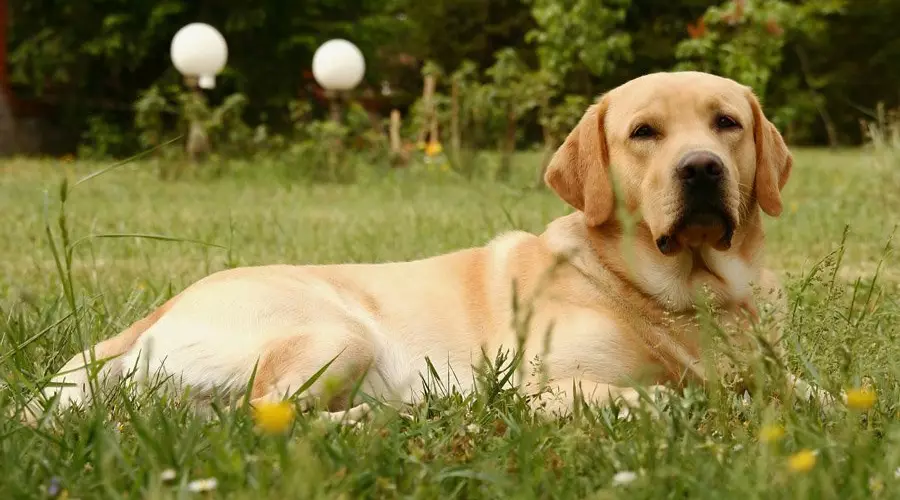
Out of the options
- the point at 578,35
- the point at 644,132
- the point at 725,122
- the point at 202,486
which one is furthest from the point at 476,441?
the point at 578,35

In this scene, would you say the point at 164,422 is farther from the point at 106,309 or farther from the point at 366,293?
the point at 106,309

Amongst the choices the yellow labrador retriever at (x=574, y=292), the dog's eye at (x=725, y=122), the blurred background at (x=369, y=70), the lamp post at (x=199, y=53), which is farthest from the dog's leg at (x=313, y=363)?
the lamp post at (x=199, y=53)

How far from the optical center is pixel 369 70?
1948 cm

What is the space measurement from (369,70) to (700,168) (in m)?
17.1

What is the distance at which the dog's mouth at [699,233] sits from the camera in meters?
2.91

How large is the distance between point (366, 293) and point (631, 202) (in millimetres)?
860

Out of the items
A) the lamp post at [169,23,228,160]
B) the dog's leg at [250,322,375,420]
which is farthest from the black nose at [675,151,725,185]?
the lamp post at [169,23,228,160]

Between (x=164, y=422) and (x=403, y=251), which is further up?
(x=164, y=422)

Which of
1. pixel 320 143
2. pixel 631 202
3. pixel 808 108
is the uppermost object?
pixel 631 202

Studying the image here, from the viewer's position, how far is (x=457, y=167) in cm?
1083

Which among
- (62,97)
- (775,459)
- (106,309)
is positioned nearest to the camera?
(775,459)

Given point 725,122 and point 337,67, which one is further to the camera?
point 337,67

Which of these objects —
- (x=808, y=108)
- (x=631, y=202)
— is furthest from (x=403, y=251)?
(x=808, y=108)

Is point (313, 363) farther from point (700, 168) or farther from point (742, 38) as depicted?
point (742, 38)
